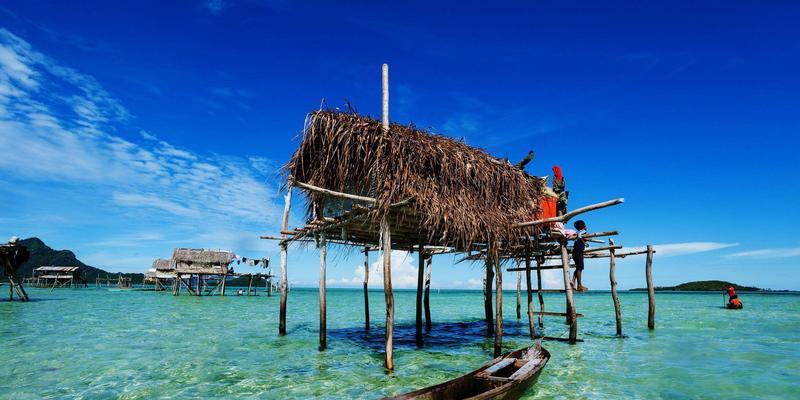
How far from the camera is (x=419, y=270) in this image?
41.2ft

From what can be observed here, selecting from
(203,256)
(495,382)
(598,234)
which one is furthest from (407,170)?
(203,256)

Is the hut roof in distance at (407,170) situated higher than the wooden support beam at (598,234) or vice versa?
the hut roof in distance at (407,170)

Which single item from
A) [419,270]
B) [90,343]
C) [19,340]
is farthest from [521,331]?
[19,340]

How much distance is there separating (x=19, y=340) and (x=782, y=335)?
24.8m

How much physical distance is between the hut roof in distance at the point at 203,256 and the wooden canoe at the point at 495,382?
3567 cm

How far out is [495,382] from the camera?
634 centimetres

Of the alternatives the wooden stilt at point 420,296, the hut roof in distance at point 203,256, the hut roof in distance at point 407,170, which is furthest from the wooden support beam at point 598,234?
the hut roof in distance at point 203,256

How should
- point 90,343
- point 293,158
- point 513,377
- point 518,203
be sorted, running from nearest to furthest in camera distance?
point 513,377, point 293,158, point 518,203, point 90,343

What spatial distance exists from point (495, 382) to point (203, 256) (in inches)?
1463

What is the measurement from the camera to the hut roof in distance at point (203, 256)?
1476 inches

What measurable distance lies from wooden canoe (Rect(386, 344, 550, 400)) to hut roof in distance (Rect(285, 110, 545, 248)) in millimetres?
2313

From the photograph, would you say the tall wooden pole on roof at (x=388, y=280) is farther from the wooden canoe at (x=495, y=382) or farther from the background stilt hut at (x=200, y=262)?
the background stilt hut at (x=200, y=262)

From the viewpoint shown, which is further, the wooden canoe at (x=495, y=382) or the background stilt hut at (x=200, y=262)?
the background stilt hut at (x=200, y=262)

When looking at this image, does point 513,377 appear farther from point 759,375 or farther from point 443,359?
point 759,375
